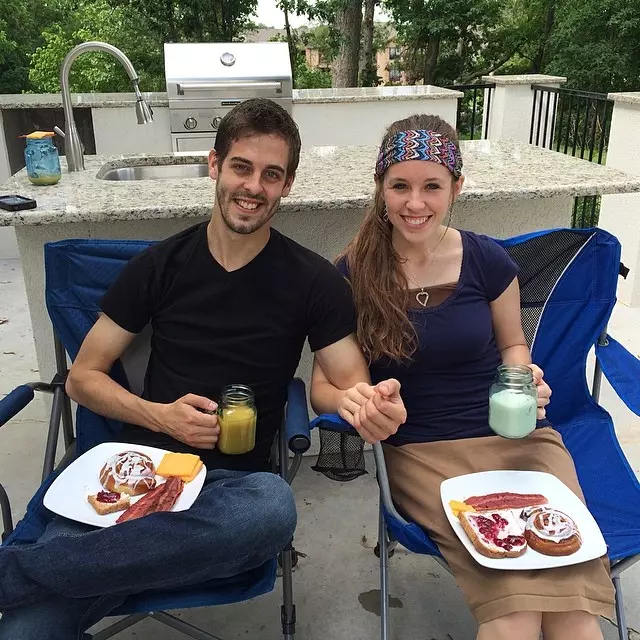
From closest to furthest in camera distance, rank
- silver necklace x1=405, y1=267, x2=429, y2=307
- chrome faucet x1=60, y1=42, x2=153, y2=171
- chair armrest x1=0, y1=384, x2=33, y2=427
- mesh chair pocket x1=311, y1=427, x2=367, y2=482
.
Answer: chair armrest x1=0, y1=384, x2=33, y2=427, silver necklace x1=405, y1=267, x2=429, y2=307, mesh chair pocket x1=311, y1=427, x2=367, y2=482, chrome faucet x1=60, y1=42, x2=153, y2=171

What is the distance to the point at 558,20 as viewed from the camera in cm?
1764

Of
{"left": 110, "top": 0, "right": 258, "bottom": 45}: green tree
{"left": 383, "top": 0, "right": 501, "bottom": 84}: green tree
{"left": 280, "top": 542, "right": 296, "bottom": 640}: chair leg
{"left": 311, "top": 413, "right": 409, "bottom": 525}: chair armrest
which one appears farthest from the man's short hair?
{"left": 383, "top": 0, "right": 501, "bottom": 84}: green tree

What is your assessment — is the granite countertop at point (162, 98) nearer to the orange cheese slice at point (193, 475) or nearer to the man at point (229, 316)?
the man at point (229, 316)

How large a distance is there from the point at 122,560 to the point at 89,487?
0.29m

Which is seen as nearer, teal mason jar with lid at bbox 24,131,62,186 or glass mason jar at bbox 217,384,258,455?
glass mason jar at bbox 217,384,258,455

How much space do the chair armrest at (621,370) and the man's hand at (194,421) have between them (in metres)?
1.06

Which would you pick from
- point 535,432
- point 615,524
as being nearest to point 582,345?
point 535,432

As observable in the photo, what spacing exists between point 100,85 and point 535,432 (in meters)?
18.6

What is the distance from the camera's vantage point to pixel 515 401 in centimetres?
159

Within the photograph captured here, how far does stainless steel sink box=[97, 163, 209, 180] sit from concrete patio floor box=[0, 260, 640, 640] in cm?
119

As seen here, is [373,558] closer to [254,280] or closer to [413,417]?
[413,417]

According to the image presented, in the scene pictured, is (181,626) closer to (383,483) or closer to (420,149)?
(383,483)

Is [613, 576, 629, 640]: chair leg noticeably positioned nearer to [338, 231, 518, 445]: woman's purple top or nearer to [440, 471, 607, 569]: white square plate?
[440, 471, 607, 569]: white square plate

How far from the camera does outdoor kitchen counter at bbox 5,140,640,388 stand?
2.24m
